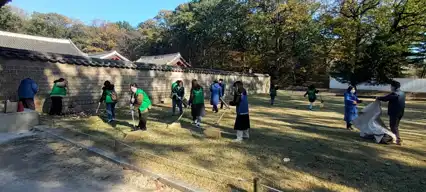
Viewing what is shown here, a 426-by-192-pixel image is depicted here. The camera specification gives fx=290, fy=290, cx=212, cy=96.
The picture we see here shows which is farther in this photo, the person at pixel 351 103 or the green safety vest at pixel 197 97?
the green safety vest at pixel 197 97

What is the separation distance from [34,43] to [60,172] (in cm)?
2445

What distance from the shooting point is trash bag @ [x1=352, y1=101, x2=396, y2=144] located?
6.88m

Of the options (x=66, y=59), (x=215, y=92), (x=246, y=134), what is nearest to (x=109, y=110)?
(x=66, y=59)

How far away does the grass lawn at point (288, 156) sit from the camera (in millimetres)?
4453

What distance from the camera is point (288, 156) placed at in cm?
580

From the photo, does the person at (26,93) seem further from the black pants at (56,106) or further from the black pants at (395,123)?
the black pants at (395,123)

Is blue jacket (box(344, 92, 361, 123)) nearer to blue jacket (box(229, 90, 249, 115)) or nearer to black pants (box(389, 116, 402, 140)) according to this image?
black pants (box(389, 116, 402, 140))

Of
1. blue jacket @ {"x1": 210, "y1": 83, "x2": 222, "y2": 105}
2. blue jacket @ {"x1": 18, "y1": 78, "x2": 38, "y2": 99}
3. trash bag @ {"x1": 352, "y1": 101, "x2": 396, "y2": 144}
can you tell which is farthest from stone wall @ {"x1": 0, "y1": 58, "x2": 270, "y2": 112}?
trash bag @ {"x1": 352, "y1": 101, "x2": 396, "y2": 144}

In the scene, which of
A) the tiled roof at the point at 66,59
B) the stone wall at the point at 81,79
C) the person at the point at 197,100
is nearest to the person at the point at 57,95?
the stone wall at the point at 81,79

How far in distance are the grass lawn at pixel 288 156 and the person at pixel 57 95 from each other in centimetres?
129

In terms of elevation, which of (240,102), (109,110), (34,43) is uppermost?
(34,43)

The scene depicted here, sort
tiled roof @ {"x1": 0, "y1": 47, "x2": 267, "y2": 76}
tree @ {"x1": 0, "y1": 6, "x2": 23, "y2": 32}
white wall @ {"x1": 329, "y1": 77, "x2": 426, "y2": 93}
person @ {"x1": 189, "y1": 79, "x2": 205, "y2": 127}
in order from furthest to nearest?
1. tree @ {"x1": 0, "y1": 6, "x2": 23, "y2": 32}
2. white wall @ {"x1": 329, "y1": 77, "x2": 426, "y2": 93}
3. tiled roof @ {"x1": 0, "y1": 47, "x2": 267, "y2": 76}
4. person @ {"x1": 189, "y1": 79, "x2": 205, "y2": 127}

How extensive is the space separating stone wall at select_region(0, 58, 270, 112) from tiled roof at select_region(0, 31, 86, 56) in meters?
13.1

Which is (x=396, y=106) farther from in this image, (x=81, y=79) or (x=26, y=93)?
(x=81, y=79)
